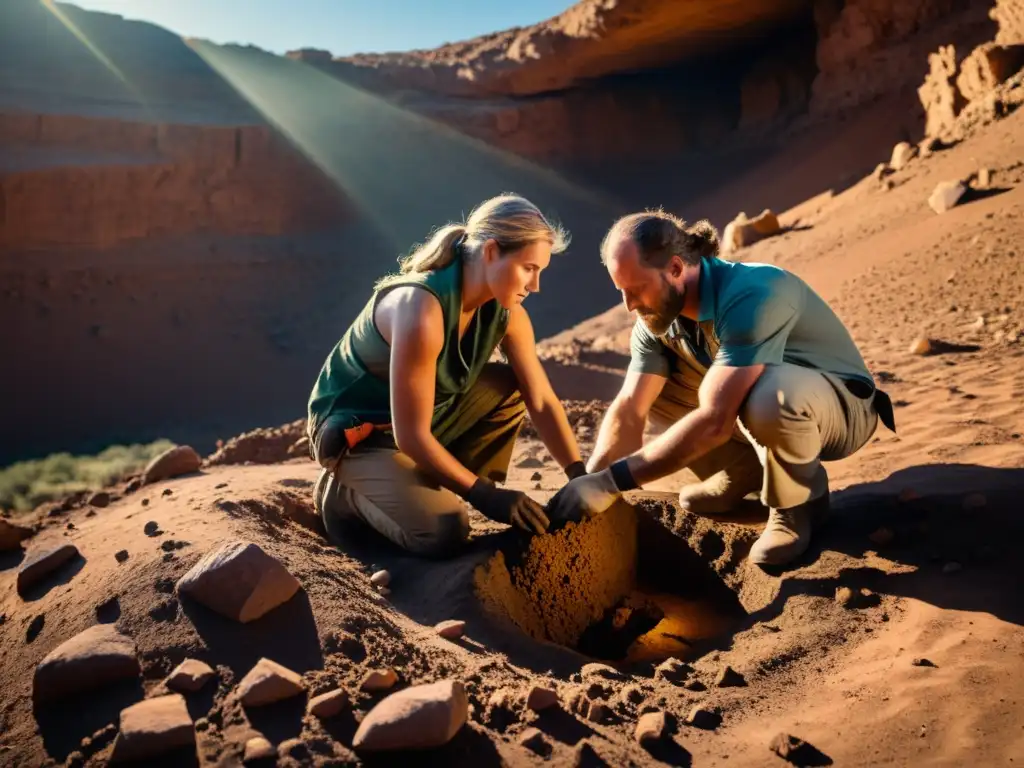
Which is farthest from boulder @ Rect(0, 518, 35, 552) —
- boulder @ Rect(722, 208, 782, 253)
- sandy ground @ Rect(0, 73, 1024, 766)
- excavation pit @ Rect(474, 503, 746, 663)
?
boulder @ Rect(722, 208, 782, 253)

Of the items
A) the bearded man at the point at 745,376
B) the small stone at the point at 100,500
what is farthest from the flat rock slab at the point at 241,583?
the small stone at the point at 100,500

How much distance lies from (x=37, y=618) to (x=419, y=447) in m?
1.13

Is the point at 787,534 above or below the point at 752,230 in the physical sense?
below

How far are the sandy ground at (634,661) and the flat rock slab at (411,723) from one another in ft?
0.15

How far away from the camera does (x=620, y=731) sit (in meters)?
1.69

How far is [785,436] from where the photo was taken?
2.29m

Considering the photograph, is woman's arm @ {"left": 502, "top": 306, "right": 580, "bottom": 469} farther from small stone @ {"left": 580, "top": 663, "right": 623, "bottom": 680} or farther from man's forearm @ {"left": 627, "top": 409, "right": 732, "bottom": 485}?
small stone @ {"left": 580, "top": 663, "right": 623, "bottom": 680}

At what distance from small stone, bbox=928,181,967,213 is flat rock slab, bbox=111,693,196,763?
679 cm

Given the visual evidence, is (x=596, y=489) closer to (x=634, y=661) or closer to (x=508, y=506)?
(x=508, y=506)

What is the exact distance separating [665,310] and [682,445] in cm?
42

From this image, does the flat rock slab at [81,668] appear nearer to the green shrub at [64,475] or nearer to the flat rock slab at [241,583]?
the flat rock slab at [241,583]

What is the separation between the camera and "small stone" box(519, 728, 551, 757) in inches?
62.9

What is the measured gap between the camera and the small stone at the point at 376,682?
1744 millimetres

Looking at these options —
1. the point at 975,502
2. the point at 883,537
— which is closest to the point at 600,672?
the point at 883,537
